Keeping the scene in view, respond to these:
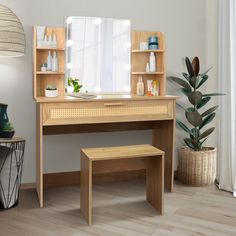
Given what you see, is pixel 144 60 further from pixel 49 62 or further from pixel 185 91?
pixel 49 62

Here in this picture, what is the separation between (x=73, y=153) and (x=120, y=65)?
3.16 ft

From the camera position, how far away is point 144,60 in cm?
359

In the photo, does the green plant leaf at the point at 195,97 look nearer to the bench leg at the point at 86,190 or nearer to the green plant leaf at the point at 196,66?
the green plant leaf at the point at 196,66


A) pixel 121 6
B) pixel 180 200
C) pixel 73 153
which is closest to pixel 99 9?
pixel 121 6

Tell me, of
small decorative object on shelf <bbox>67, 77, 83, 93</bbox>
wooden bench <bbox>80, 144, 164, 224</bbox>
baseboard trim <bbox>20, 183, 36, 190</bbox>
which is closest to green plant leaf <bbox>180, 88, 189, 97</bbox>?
wooden bench <bbox>80, 144, 164, 224</bbox>

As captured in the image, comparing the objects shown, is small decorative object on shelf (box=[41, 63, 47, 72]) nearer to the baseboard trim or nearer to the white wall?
the white wall

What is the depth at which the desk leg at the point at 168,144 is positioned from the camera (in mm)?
3307

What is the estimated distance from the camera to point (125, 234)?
2422mm

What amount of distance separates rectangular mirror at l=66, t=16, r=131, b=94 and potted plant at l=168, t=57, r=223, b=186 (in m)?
0.53

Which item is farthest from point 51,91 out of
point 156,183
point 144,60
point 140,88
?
point 156,183

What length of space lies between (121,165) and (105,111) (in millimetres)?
496

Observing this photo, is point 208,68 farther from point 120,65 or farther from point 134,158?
point 134,158

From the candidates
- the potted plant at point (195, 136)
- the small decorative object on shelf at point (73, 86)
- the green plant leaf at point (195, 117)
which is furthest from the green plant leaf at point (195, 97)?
the small decorative object on shelf at point (73, 86)

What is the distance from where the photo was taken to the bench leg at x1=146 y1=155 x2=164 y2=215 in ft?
9.01
